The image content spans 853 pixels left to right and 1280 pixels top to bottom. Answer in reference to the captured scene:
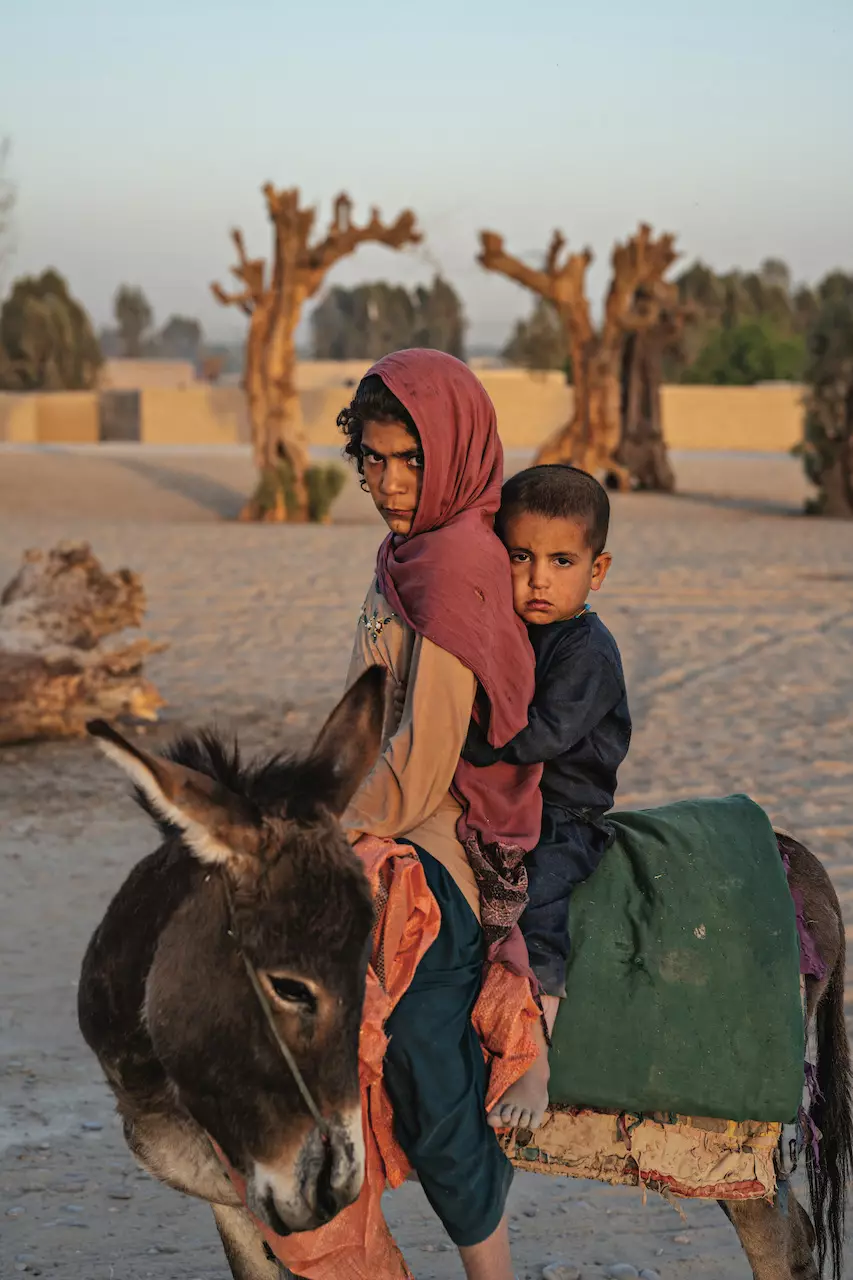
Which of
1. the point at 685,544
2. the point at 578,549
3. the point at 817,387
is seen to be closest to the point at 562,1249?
the point at 578,549

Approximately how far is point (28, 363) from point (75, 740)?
152 ft

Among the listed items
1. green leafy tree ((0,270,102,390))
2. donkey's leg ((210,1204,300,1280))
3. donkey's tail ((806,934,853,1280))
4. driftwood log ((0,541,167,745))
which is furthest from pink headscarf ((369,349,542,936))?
green leafy tree ((0,270,102,390))

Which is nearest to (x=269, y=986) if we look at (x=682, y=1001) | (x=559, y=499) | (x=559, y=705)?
(x=559, y=705)

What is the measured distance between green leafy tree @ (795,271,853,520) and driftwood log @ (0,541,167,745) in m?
16.6

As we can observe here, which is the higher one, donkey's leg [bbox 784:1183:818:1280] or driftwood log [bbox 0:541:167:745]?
driftwood log [bbox 0:541:167:745]

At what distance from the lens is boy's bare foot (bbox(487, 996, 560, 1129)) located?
2781 millimetres

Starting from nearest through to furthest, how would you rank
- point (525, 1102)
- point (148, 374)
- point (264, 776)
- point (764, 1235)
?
point (264, 776), point (525, 1102), point (764, 1235), point (148, 374)

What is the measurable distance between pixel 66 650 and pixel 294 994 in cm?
705

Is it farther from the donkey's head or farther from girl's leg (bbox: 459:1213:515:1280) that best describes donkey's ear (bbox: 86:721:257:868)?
girl's leg (bbox: 459:1213:515:1280)

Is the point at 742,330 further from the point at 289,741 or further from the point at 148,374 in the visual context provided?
the point at 289,741

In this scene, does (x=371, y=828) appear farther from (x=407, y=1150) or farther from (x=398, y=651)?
Answer: (x=407, y=1150)

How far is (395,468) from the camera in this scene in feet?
9.26

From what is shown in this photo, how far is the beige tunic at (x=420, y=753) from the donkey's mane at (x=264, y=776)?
177mm

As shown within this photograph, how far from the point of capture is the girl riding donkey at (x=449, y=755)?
270 centimetres
